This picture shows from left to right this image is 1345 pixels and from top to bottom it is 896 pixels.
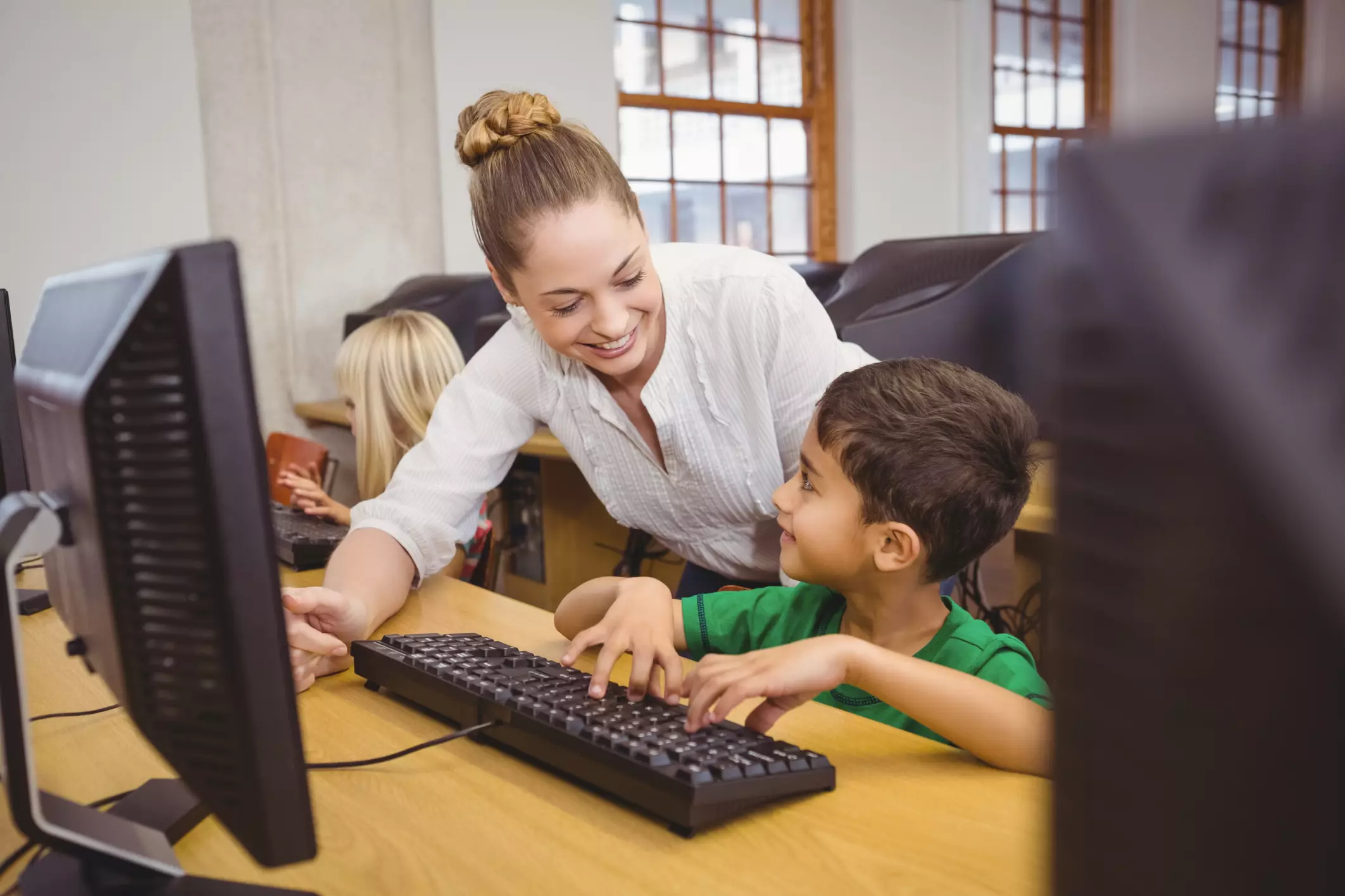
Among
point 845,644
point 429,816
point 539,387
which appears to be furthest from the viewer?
point 539,387

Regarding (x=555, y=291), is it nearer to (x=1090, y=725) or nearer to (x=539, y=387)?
(x=539, y=387)

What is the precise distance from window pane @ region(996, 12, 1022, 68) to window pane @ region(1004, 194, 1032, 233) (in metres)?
0.69

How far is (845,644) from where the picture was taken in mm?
834

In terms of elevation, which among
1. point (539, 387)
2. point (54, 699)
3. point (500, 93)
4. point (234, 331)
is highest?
point (500, 93)

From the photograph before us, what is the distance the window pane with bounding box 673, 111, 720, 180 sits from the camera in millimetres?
4855

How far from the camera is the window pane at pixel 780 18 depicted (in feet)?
16.4

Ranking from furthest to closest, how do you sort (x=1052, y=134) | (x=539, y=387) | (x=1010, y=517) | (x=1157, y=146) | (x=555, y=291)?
(x=1052, y=134) → (x=539, y=387) → (x=555, y=291) → (x=1010, y=517) → (x=1157, y=146)

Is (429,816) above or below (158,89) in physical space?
below

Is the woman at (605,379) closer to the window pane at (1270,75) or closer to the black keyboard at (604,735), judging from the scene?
the black keyboard at (604,735)

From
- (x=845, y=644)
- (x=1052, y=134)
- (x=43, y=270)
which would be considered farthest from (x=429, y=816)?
(x=1052, y=134)

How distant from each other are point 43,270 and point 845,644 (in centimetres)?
358

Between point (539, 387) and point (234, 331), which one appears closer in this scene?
point (234, 331)

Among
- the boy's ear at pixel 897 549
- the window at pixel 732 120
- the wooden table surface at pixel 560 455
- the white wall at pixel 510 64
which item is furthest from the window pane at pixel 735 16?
the boy's ear at pixel 897 549

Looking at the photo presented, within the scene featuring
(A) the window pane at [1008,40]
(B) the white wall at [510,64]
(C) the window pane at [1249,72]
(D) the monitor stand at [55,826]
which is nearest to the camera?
(D) the monitor stand at [55,826]
